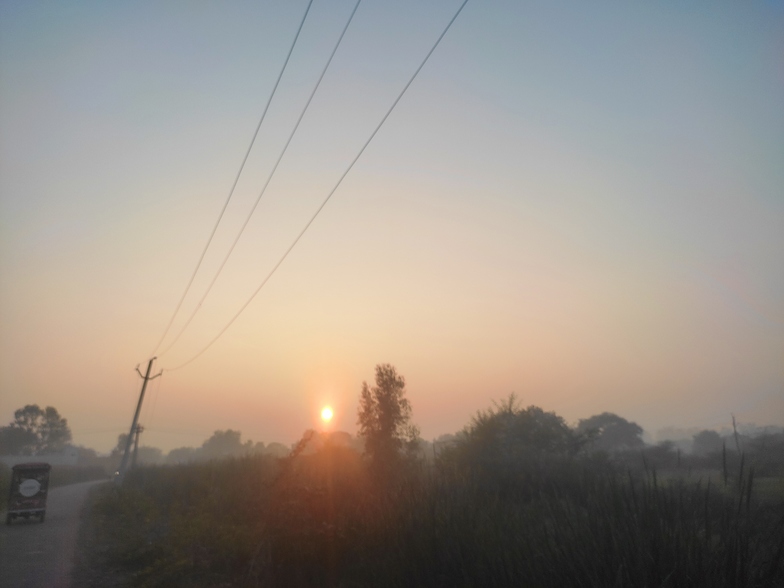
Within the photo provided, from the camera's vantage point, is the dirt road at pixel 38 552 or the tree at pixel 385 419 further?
the tree at pixel 385 419

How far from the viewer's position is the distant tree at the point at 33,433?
130 metres

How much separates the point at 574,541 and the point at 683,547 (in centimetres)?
104

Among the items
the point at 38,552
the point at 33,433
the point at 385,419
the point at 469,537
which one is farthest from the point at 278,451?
the point at 33,433

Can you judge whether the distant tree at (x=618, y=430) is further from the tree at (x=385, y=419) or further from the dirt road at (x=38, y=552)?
the dirt road at (x=38, y=552)

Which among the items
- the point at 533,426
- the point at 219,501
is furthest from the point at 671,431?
the point at 219,501

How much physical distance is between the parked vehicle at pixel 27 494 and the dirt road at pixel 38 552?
0.40 meters

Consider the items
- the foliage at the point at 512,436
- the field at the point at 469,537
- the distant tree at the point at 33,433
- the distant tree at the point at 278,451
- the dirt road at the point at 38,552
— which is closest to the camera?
the field at the point at 469,537

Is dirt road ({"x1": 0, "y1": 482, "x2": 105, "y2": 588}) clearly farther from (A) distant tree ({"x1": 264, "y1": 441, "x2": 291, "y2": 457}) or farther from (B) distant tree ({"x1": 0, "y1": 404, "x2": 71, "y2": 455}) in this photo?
(B) distant tree ({"x1": 0, "y1": 404, "x2": 71, "y2": 455})

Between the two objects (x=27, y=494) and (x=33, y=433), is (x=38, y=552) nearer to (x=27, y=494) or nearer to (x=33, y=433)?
(x=27, y=494)

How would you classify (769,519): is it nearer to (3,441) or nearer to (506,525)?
(506,525)

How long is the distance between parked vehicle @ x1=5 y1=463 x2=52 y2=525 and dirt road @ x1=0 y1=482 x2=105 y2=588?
15.8 inches

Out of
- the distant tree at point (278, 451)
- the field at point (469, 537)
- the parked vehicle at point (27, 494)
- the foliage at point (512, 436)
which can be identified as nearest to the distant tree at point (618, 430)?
the distant tree at point (278, 451)

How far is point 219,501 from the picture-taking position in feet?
75.5

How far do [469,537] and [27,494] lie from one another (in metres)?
21.0
